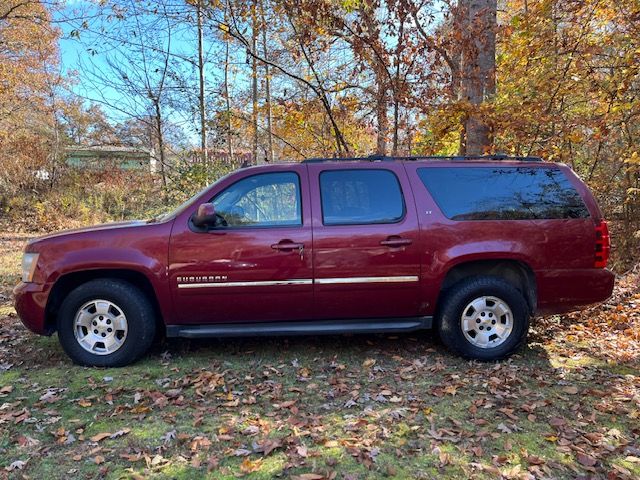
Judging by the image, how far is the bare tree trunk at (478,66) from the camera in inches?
293

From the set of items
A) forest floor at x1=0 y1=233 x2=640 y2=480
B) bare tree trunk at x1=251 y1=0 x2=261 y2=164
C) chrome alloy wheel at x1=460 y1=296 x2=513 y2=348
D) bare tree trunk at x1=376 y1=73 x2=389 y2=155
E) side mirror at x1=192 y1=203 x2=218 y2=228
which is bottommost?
forest floor at x1=0 y1=233 x2=640 y2=480

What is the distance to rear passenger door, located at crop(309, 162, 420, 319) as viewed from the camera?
4.32 meters

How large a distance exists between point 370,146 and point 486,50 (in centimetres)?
510

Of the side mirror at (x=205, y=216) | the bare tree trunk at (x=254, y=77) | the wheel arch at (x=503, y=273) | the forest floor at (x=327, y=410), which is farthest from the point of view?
the bare tree trunk at (x=254, y=77)

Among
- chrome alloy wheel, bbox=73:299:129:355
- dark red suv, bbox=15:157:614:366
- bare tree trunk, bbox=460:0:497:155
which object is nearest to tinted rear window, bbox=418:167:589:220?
dark red suv, bbox=15:157:614:366

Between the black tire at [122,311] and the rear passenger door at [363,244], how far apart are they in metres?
1.60

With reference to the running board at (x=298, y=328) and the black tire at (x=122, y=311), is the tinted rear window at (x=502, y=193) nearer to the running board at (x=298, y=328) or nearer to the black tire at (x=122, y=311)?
the running board at (x=298, y=328)

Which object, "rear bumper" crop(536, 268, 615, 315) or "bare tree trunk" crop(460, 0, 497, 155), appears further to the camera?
"bare tree trunk" crop(460, 0, 497, 155)

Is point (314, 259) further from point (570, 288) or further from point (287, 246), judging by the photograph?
point (570, 288)

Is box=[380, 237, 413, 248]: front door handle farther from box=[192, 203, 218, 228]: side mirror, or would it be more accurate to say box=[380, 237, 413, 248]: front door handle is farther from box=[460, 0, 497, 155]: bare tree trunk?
box=[460, 0, 497, 155]: bare tree trunk

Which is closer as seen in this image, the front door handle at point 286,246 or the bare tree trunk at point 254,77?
the front door handle at point 286,246

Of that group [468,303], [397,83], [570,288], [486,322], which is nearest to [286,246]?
[468,303]

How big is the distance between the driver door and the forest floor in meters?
0.57

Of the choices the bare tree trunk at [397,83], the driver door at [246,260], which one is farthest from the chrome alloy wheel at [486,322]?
the bare tree trunk at [397,83]
